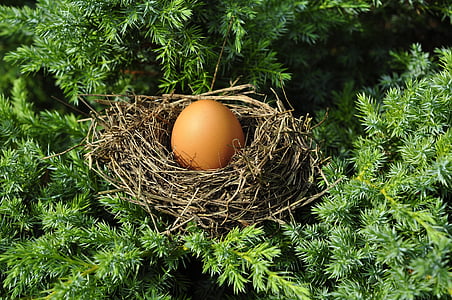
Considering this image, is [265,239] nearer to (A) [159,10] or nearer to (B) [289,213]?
(B) [289,213]

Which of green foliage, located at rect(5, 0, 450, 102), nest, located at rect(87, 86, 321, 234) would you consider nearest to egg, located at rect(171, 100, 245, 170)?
nest, located at rect(87, 86, 321, 234)

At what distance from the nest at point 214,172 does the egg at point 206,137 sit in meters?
0.03

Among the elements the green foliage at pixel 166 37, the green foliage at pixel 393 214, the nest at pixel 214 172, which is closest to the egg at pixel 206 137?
the nest at pixel 214 172

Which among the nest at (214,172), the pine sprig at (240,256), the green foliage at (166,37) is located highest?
the green foliage at (166,37)

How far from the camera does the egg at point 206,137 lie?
3.79ft

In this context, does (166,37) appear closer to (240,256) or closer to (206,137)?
(206,137)

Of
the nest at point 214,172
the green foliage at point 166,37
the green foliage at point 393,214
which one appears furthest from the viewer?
the green foliage at point 166,37

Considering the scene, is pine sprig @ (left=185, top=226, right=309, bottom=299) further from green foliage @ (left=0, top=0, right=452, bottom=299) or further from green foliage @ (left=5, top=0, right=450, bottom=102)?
green foliage @ (left=5, top=0, right=450, bottom=102)

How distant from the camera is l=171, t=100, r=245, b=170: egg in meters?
1.15

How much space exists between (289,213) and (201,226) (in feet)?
0.76

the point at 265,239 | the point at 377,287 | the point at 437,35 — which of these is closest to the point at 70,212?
the point at 265,239

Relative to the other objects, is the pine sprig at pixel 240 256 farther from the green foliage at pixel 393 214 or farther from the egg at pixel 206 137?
the egg at pixel 206 137

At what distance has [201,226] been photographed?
111 centimetres

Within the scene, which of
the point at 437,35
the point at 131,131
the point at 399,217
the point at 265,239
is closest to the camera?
the point at 399,217
